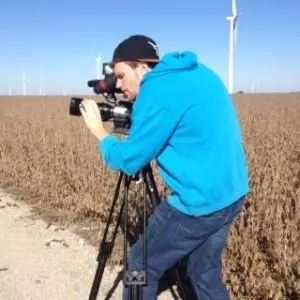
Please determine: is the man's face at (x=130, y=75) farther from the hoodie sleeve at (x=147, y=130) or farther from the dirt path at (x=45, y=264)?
the dirt path at (x=45, y=264)

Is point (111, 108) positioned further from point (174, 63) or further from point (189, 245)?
point (189, 245)

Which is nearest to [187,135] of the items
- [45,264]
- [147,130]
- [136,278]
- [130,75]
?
[147,130]

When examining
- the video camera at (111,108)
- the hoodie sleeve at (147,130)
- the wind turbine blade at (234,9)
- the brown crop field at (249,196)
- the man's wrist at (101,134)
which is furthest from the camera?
the wind turbine blade at (234,9)

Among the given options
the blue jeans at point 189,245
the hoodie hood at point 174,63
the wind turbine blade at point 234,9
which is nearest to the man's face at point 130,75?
the hoodie hood at point 174,63

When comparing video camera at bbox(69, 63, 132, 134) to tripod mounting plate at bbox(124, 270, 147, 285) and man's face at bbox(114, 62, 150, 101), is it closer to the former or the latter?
man's face at bbox(114, 62, 150, 101)

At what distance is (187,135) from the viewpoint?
2.32 meters

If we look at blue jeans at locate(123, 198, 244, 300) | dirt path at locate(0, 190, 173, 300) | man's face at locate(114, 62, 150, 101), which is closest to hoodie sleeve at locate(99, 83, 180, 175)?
man's face at locate(114, 62, 150, 101)

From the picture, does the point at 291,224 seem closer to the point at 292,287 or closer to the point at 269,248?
the point at 269,248

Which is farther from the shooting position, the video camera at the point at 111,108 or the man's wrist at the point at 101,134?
the video camera at the point at 111,108

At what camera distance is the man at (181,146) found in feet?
7.48

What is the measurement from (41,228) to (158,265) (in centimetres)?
377

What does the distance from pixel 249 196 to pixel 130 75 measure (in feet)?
9.17

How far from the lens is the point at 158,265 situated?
2721mm

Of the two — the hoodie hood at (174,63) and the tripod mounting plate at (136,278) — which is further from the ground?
the hoodie hood at (174,63)
